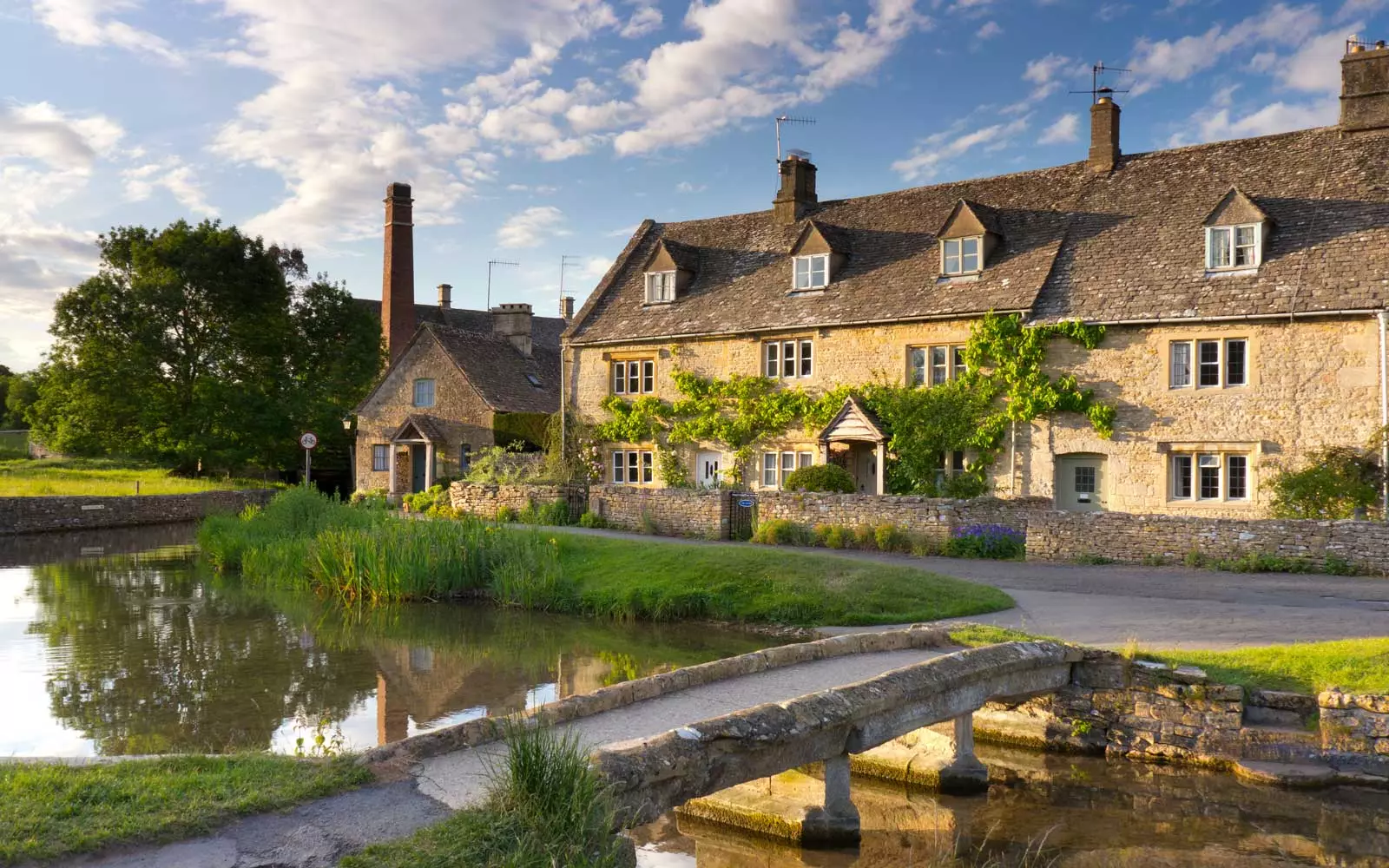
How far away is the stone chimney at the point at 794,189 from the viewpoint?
113 feet

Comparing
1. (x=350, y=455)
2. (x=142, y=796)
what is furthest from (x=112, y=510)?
(x=142, y=796)

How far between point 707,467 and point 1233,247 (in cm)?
1585

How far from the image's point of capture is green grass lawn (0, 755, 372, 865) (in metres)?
5.89

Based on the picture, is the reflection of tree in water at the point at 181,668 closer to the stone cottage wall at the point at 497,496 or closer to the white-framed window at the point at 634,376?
the stone cottage wall at the point at 497,496

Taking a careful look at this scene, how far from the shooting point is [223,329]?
47312 mm

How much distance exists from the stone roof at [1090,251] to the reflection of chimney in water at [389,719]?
62.3 feet

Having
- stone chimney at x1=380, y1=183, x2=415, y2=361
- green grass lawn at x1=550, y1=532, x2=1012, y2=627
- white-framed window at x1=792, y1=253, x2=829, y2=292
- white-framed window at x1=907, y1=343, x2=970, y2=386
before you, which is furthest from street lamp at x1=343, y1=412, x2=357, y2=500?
green grass lawn at x1=550, y1=532, x2=1012, y2=627

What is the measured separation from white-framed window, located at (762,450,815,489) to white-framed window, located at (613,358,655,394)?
4932 mm

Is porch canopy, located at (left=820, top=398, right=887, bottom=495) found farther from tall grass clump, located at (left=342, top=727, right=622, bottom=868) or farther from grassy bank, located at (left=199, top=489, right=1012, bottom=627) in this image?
tall grass clump, located at (left=342, top=727, right=622, bottom=868)

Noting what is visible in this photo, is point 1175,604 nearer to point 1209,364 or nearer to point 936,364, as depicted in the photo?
point 1209,364

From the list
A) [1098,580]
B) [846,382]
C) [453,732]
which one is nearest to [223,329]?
[846,382]

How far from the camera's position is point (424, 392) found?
1647 inches

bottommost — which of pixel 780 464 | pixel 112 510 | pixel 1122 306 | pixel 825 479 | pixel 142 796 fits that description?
pixel 142 796

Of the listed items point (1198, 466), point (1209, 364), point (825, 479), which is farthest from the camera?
point (825, 479)
